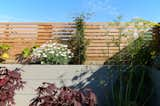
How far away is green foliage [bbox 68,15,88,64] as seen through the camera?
8.72 meters

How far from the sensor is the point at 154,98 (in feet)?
20.9

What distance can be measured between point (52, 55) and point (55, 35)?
5.99 ft

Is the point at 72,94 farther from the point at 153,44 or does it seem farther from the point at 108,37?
the point at 108,37

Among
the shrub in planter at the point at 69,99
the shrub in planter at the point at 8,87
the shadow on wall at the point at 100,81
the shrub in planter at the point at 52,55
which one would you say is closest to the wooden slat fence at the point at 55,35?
the shrub in planter at the point at 52,55

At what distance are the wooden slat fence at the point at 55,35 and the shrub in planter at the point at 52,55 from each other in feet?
3.44

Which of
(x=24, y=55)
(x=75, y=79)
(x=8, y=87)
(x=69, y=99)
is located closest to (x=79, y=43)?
(x=24, y=55)

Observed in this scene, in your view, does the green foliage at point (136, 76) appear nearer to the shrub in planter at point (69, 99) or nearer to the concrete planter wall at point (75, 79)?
the concrete planter wall at point (75, 79)

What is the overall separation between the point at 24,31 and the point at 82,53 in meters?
1.95

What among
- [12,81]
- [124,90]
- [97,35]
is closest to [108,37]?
[97,35]

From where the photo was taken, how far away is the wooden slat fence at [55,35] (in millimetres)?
9147

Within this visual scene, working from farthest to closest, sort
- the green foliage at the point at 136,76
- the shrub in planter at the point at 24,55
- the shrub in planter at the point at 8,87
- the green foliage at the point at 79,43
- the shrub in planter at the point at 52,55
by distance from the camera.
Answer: the shrub in planter at the point at 24,55 → the green foliage at the point at 79,43 → the shrub in planter at the point at 52,55 → the green foliage at the point at 136,76 → the shrub in planter at the point at 8,87

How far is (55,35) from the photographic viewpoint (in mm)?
9586

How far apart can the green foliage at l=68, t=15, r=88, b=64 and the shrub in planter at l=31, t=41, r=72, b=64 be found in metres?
0.40

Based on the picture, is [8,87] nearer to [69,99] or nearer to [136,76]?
[69,99]
